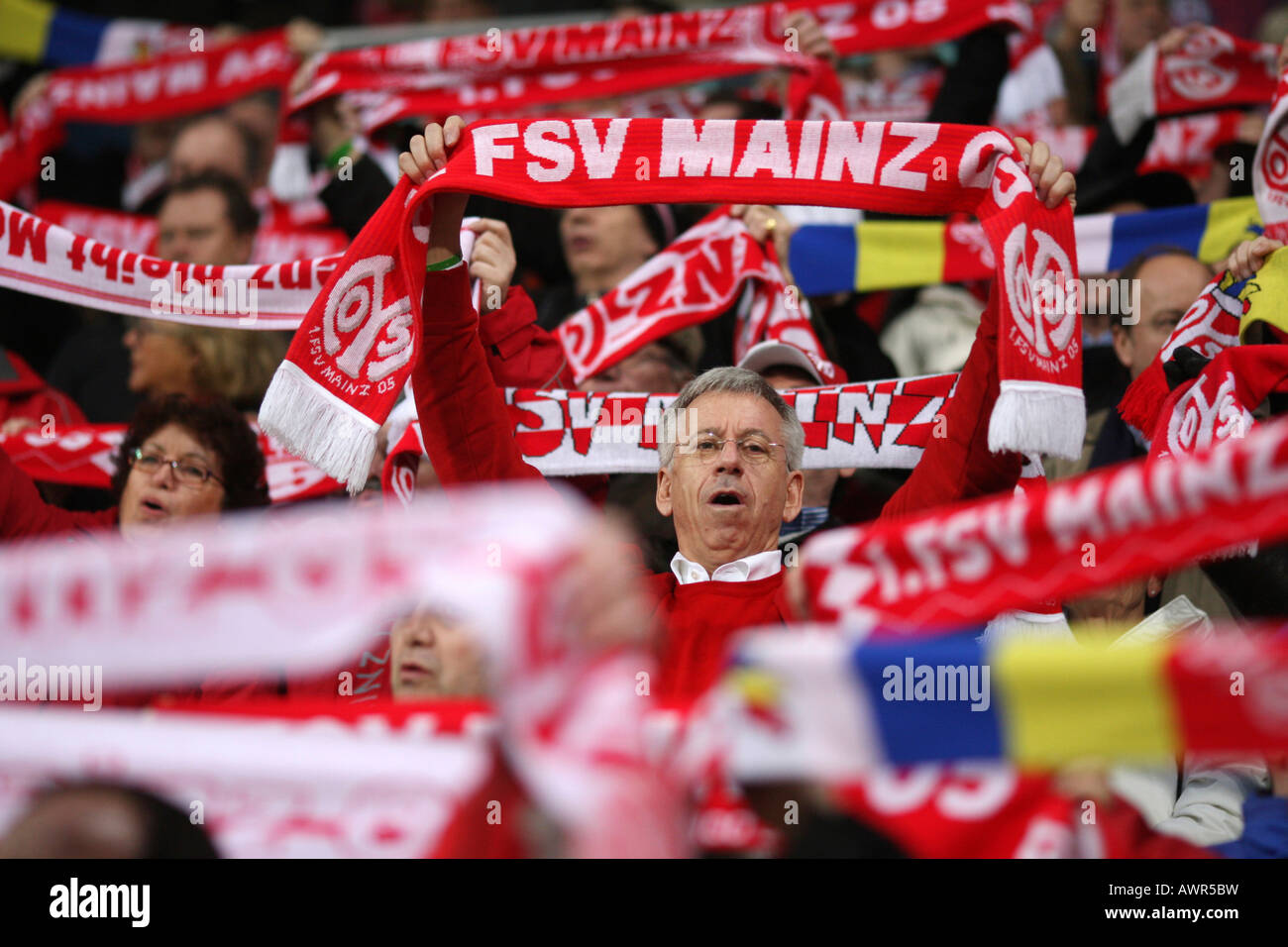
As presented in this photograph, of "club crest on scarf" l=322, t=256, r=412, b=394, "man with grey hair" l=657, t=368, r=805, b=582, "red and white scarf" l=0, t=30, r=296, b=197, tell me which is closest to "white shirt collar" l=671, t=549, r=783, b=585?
"man with grey hair" l=657, t=368, r=805, b=582

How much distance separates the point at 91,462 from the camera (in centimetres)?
387

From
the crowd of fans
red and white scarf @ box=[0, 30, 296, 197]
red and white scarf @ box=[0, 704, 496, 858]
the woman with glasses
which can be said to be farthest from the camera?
red and white scarf @ box=[0, 30, 296, 197]

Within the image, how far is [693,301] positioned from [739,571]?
1018 mm

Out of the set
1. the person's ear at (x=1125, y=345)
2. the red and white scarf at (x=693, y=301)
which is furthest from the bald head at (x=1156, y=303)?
the red and white scarf at (x=693, y=301)

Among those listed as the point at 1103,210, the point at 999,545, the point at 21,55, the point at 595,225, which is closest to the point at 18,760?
the point at 999,545

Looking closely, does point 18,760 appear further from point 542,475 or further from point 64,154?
point 64,154

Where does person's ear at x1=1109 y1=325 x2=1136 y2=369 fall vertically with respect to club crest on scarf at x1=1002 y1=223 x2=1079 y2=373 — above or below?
above

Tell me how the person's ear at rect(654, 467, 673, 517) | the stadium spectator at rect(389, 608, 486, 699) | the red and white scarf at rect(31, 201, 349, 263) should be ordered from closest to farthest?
the stadium spectator at rect(389, 608, 486, 699)
the person's ear at rect(654, 467, 673, 517)
the red and white scarf at rect(31, 201, 349, 263)

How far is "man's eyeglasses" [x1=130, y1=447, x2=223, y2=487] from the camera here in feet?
11.2

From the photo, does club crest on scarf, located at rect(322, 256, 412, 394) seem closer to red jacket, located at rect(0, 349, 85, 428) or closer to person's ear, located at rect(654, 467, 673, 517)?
person's ear, located at rect(654, 467, 673, 517)

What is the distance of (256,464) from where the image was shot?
11.6ft

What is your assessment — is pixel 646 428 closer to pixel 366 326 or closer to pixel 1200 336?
pixel 366 326

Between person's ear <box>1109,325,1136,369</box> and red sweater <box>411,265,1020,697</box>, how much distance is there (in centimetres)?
92
